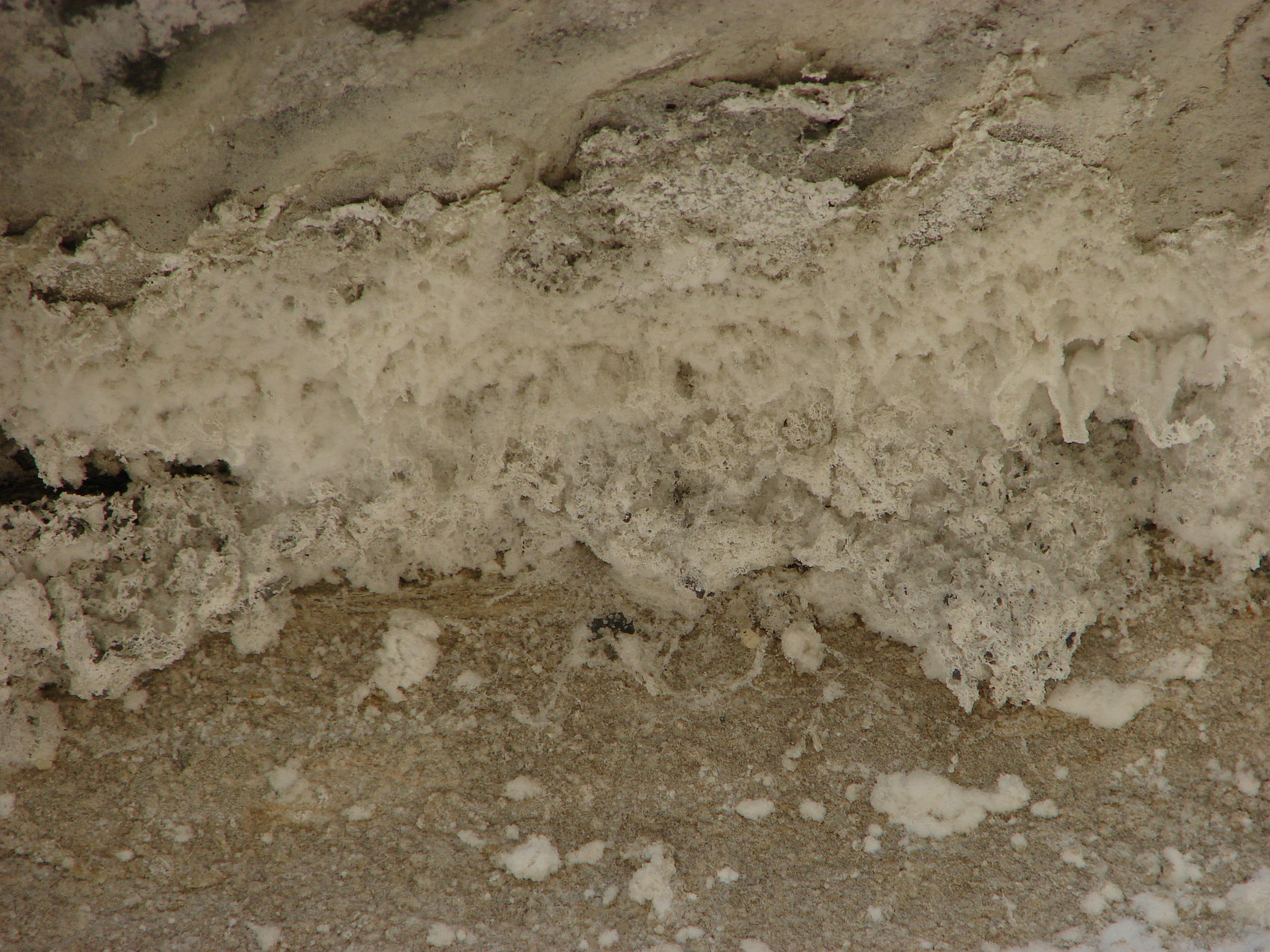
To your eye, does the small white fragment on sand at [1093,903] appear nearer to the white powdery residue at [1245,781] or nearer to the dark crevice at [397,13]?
the white powdery residue at [1245,781]

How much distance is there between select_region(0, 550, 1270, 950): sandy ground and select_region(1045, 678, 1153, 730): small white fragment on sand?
0.05 ft

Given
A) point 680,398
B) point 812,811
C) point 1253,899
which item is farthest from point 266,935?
point 1253,899

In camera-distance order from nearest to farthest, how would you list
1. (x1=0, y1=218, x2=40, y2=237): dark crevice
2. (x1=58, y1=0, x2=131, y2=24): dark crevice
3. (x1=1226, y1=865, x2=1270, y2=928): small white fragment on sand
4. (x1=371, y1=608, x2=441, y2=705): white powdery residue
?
(x1=58, y1=0, x2=131, y2=24): dark crevice, (x1=0, y1=218, x2=40, y2=237): dark crevice, (x1=1226, y1=865, x2=1270, y2=928): small white fragment on sand, (x1=371, y1=608, x2=441, y2=705): white powdery residue

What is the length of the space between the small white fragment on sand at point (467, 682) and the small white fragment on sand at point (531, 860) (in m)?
0.22

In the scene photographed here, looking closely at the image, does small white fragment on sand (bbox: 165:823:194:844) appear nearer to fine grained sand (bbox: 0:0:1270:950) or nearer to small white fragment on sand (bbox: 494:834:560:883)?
fine grained sand (bbox: 0:0:1270:950)

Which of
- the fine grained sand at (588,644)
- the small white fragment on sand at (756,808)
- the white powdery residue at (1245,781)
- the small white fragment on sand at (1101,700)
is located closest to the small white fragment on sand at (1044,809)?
the fine grained sand at (588,644)

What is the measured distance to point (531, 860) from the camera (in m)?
1.15

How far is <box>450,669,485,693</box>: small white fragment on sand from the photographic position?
4.00 feet

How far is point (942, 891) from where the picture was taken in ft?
3.72

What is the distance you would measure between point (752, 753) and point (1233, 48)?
3.19 feet

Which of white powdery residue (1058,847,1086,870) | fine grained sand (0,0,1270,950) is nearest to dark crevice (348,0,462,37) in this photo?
fine grained sand (0,0,1270,950)

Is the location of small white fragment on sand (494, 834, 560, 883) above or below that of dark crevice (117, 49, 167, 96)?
below

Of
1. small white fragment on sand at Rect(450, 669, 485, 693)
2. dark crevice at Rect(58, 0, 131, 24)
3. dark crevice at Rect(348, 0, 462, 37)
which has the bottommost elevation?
small white fragment on sand at Rect(450, 669, 485, 693)

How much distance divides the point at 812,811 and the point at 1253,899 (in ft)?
1.81
